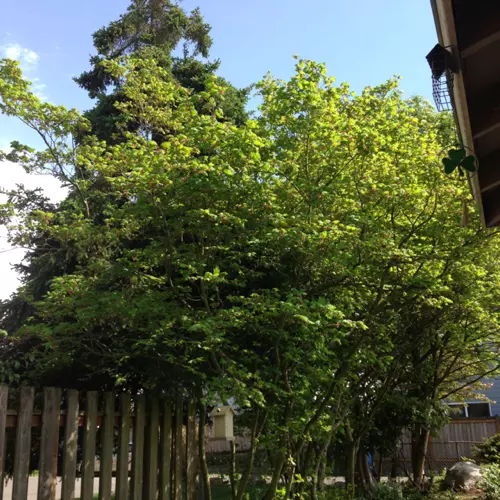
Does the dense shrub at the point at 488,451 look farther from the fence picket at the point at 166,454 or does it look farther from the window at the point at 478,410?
the fence picket at the point at 166,454

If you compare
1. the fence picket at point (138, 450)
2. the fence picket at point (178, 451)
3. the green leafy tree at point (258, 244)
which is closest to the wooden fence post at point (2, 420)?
the green leafy tree at point (258, 244)

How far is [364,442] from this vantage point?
1004 centimetres

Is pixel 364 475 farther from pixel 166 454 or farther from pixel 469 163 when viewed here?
pixel 469 163

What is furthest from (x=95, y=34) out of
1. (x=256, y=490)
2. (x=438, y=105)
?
(x=438, y=105)

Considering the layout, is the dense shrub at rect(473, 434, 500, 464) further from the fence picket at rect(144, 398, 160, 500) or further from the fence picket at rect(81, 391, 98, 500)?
the fence picket at rect(81, 391, 98, 500)

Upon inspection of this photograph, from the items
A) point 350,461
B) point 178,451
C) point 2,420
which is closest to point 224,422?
point 178,451

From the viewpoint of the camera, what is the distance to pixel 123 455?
443 centimetres

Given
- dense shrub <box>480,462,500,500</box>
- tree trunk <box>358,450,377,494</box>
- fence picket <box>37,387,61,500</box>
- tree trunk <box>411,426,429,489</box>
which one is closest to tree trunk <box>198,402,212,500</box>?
fence picket <box>37,387,61,500</box>

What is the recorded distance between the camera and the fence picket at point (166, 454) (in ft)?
16.2

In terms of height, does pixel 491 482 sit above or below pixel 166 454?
below

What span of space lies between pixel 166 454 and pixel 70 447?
4.24 ft

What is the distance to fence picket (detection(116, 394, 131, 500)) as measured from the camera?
14.5ft

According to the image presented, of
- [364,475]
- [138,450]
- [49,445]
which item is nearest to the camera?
[49,445]

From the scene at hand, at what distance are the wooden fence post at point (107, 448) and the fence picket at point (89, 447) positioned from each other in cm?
10
